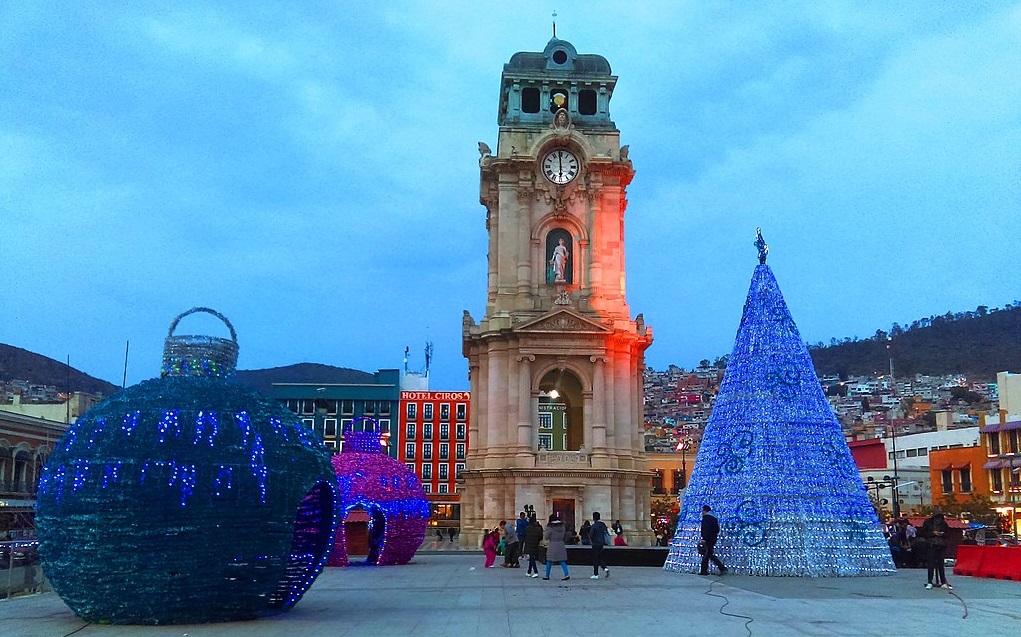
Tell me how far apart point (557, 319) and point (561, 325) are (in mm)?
386

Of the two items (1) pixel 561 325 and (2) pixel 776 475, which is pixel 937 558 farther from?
(1) pixel 561 325

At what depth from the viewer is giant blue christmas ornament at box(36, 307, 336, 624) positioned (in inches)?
498

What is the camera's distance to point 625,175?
5447 cm

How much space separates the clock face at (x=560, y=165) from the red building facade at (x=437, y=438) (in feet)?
154

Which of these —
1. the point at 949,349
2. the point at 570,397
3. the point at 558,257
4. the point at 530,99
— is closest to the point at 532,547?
the point at 558,257

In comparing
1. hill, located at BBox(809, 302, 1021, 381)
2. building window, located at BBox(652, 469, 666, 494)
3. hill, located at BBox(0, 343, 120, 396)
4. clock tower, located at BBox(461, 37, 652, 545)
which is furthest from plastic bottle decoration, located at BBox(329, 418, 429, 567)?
hill, located at BBox(809, 302, 1021, 381)

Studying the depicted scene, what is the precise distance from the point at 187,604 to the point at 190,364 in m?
3.79

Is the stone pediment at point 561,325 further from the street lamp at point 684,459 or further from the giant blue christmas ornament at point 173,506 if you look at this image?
the giant blue christmas ornament at point 173,506

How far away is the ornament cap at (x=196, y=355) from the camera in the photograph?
14828 millimetres

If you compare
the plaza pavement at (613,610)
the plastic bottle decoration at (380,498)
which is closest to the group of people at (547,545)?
the plaza pavement at (613,610)

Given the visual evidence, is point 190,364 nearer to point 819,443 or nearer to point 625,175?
point 819,443

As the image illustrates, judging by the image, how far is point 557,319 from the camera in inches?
1998

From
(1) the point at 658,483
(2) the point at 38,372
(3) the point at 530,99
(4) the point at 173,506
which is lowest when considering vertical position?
(4) the point at 173,506

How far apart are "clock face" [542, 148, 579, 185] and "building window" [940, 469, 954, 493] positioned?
38703mm
